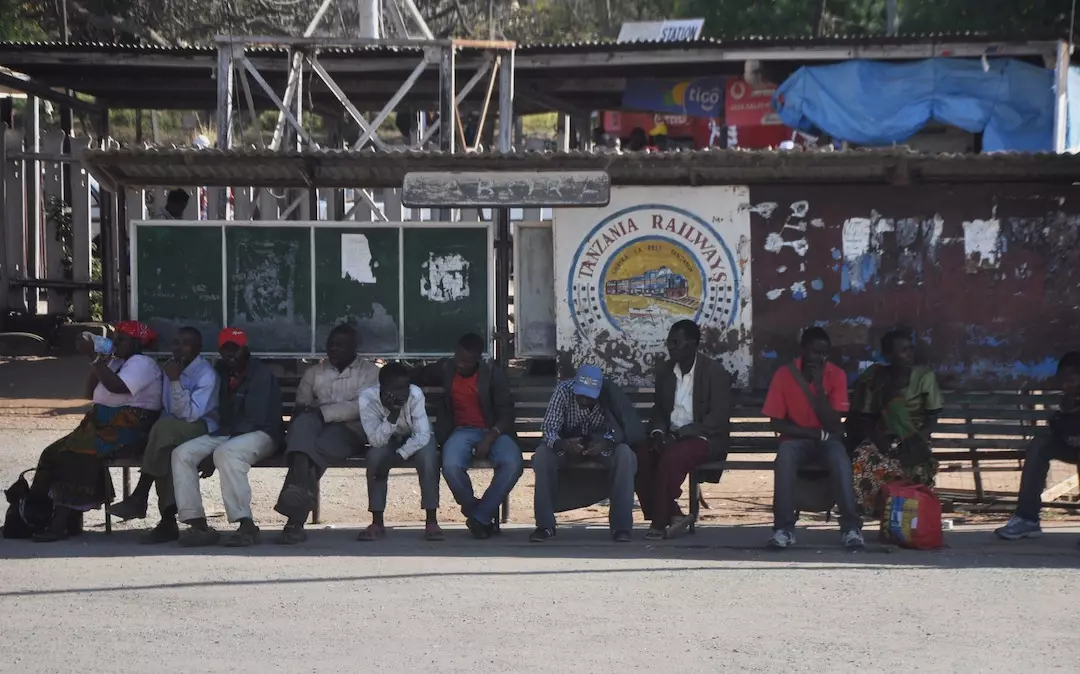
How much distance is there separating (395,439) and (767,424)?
2449 mm

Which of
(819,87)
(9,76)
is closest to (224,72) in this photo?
(9,76)

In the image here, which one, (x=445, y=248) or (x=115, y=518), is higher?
(x=445, y=248)

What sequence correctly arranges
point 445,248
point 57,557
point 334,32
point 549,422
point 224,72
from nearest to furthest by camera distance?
point 57,557, point 549,422, point 445,248, point 224,72, point 334,32

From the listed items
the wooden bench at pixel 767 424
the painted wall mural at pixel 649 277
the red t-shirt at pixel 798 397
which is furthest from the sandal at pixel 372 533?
the red t-shirt at pixel 798 397

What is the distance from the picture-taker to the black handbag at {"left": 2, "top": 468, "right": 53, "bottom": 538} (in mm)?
8547

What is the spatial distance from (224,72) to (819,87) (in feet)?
18.5

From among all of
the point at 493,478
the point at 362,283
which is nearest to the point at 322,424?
the point at 493,478

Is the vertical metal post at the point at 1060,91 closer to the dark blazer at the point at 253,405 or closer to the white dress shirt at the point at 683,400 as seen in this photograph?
the white dress shirt at the point at 683,400

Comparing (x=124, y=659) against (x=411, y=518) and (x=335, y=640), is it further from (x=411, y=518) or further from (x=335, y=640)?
(x=411, y=518)

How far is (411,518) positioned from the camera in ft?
33.4

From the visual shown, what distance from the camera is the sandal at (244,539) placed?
845 cm

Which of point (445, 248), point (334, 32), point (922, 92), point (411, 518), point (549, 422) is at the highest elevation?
point (334, 32)

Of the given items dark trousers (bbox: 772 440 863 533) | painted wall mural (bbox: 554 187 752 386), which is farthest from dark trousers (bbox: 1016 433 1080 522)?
painted wall mural (bbox: 554 187 752 386)

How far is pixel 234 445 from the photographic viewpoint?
28.1ft
